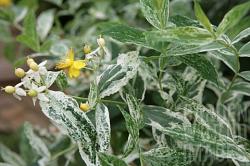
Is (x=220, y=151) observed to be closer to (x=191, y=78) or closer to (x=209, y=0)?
(x=191, y=78)

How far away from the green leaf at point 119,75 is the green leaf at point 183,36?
0.09 metres

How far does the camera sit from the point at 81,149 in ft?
1.68

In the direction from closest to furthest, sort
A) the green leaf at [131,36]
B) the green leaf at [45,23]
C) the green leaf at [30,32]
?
the green leaf at [131,36]
the green leaf at [30,32]
the green leaf at [45,23]

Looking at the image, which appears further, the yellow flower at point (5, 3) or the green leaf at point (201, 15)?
the yellow flower at point (5, 3)

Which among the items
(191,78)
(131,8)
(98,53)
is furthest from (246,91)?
(131,8)

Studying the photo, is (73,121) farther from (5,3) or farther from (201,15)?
(5,3)

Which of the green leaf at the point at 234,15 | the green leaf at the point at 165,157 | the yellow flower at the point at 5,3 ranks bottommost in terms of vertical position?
the green leaf at the point at 165,157

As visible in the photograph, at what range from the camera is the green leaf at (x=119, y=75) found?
54cm

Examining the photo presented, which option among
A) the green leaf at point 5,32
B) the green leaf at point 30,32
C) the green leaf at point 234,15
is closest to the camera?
the green leaf at point 234,15

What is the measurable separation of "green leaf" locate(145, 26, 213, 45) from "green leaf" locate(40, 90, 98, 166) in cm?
Answer: 12

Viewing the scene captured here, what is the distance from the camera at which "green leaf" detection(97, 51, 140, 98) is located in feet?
1.77

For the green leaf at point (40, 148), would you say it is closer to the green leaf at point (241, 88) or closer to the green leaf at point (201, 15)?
the green leaf at point (241, 88)

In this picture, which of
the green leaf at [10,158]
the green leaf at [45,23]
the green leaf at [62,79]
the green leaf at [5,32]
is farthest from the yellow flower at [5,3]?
the green leaf at [62,79]

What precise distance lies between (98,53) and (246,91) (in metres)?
0.21
